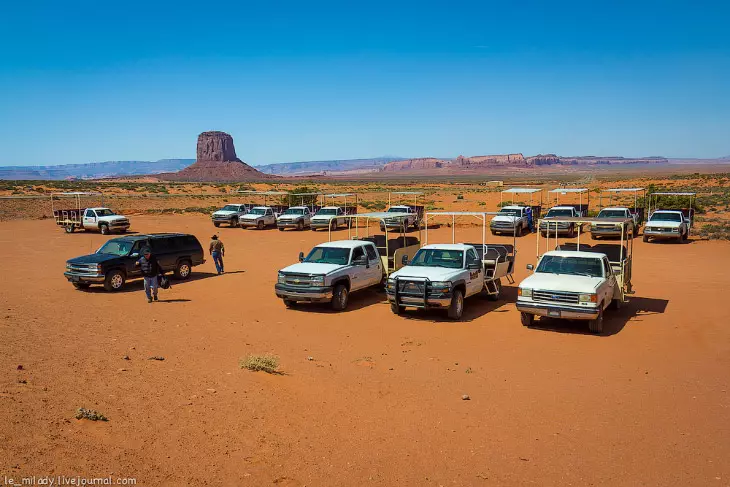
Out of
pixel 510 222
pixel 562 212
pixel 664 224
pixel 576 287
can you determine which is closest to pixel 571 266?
pixel 576 287

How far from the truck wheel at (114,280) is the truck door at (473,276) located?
10107 millimetres

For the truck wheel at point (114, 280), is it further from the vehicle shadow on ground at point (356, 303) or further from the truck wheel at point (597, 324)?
the truck wheel at point (597, 324)

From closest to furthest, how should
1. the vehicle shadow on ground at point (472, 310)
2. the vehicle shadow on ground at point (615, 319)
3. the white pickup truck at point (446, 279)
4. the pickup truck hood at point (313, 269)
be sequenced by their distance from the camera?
the vehicle shadow on ground at point (615, 319), the white pickup truck at point (446, 279), the vehicle shadow on ground at point (472, 310), the pickup truck hood at point (313, 269)

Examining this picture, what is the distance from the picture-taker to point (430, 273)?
14.1 meters

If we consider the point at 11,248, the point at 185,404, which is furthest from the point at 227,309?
the point at 11,248

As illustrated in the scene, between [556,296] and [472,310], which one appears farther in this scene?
[472,310]

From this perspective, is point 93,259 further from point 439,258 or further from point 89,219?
point 89,219

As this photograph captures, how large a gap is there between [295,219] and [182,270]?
1827 centimetres

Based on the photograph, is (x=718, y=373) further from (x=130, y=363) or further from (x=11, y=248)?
(x=11, y=248)

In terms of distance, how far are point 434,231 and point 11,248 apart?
22962 mm

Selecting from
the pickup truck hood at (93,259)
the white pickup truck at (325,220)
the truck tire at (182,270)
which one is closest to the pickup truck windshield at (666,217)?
the white pickup truck at (325,220)

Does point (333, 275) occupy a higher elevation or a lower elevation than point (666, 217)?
higher

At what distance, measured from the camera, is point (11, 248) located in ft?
94.3

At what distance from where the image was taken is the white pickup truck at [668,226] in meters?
28.6
